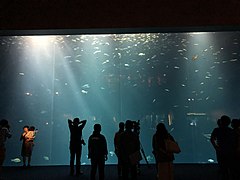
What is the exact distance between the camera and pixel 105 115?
125 ft

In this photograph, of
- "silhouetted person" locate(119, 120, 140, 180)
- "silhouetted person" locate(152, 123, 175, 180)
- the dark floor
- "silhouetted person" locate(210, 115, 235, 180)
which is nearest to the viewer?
"silhouetted person" locate(152, 123, 175, 180)

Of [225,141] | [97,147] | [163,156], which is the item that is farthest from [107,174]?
[225,141]

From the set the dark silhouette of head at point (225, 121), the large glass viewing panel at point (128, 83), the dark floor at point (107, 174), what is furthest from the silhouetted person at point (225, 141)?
the large glass viewing panel at point (128, 83)

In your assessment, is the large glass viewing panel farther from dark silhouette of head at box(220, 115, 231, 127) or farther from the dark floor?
dark silhouette of head at box(220, 115, 231, 127)

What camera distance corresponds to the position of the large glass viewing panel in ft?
71.8

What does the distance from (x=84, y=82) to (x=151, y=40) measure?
41.4ft

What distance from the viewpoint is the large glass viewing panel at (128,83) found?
71.8ft

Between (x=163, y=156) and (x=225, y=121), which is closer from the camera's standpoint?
(x=163, y=156)

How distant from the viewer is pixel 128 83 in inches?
1262

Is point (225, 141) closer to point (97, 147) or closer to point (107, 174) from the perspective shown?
point (97, 147)

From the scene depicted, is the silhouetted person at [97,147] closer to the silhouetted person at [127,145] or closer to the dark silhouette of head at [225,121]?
the silhouetted person at [127,145]


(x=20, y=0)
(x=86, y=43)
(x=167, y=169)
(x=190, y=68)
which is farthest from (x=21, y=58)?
(x=167, y=169)

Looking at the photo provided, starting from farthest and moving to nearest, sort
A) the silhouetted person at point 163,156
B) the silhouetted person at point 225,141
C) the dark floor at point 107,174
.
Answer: the dark floor at point 107,174
the silhouetted person at point 225,141
the silhouetted person at point 163,156

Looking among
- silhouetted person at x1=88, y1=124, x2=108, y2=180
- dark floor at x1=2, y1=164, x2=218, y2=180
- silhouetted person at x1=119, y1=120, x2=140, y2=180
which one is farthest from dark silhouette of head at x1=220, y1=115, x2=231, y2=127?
dark floor at x1=2, y1=164, x2=218, y2=180
